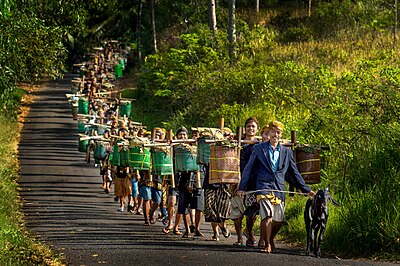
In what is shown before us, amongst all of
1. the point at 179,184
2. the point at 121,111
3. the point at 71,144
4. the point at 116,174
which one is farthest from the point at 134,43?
the point at 179,184

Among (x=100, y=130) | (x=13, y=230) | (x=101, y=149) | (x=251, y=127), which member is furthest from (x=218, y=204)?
(x=100, y=130)

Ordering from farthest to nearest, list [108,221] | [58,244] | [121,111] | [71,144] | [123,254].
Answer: [71,144]
[121,111]
[108,221]
[58,244]
[123,254]

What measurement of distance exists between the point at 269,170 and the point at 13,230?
4754 mm

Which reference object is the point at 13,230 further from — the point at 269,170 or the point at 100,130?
the point at 100,130

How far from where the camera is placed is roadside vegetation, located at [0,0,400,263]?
15076 millimetres

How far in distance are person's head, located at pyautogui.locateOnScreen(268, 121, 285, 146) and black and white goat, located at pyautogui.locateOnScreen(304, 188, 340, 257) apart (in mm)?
960

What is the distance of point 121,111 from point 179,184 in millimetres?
15565

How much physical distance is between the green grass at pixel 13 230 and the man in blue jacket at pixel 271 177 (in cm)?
300

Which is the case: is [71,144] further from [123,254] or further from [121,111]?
[123,254]

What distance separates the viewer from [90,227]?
58.6 feet

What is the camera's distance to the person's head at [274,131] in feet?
44.6

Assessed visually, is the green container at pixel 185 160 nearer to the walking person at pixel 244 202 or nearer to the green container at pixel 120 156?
the walking person at pixel 244 202

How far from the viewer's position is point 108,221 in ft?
62.6

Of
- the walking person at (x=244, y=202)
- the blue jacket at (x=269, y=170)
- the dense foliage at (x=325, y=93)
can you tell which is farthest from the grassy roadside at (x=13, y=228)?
the dense foliage at (x=325, y=93)
